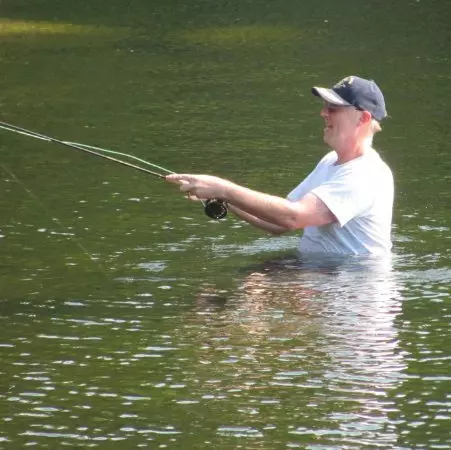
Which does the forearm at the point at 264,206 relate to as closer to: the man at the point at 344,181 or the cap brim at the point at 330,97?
the man at the point at 344,181

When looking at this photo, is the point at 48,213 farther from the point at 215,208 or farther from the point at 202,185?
the point at 202,185

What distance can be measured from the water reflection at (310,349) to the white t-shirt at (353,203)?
0.30 feet

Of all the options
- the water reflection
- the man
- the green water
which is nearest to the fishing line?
the green water

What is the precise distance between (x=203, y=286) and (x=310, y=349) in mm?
1422

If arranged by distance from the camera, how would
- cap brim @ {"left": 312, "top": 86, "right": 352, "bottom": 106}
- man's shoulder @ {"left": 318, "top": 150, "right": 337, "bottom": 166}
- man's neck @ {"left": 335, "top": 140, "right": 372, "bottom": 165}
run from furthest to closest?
man's shoulder @ {"left": 318, "top": 150, "right": 337, "bottom": 166} → man's neck @ {"left": 335, "top": 140, "right": 372, "bottom": 165} → cap brim @ {"left": 312, "top": 86, "right": 352, "bottom": 106}

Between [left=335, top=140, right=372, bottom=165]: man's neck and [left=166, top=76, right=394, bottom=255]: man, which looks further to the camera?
[left=335, top=140, right=372, bottom=165]: man's neck

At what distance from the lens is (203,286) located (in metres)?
8.67

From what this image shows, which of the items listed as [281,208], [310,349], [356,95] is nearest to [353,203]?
[281,208]

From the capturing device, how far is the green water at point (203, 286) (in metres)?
6.41

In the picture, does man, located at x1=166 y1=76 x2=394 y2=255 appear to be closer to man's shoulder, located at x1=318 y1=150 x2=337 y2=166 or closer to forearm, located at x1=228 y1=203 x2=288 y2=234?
man's shoulder, located at x1=318 y1=150 x2=337 y2=166

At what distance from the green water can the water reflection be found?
0.5 inches

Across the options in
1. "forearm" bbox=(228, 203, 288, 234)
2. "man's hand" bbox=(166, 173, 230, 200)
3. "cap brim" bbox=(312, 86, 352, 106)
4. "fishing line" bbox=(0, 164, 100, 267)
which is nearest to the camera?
"man's hand" bbox=(166, 173, 230, 200)

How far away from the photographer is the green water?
6.41 meters

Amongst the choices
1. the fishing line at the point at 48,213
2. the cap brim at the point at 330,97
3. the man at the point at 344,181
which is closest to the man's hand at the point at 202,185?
the man at the point at 344,181
